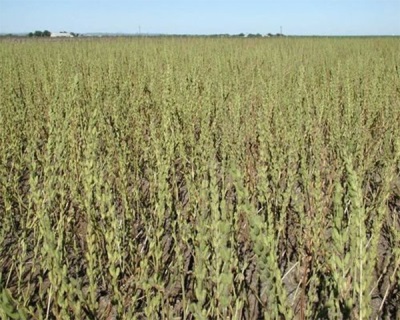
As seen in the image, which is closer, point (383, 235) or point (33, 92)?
point (383, 235)

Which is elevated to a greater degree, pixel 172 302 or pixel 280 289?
pixel 280 289

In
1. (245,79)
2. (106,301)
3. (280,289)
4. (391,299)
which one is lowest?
(106,301)

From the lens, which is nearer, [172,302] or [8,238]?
[172,302]

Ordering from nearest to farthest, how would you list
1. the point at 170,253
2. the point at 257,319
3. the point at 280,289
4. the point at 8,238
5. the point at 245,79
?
the point at 280,289, the point at 257,319, the point at 170,253, the point at 8,238, the point at 245,79

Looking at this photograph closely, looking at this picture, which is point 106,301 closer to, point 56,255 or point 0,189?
point 56,255

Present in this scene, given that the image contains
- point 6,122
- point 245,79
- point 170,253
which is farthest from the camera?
point 245,79

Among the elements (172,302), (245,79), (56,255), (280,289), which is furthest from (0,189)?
(245,79)

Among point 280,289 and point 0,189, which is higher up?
point 280,289

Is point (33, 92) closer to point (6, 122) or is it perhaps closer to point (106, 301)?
point (6, 122)

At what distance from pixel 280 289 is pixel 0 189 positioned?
6.64 ft

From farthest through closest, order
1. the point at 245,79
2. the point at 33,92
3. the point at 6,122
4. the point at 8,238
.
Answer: the point at 245,79 < the point at 33,92 < the point at 6,122 < the point at 8,238

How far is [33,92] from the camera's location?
4.66m

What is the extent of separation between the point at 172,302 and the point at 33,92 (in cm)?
369

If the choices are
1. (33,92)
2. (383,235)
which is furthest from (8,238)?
(33,92)
